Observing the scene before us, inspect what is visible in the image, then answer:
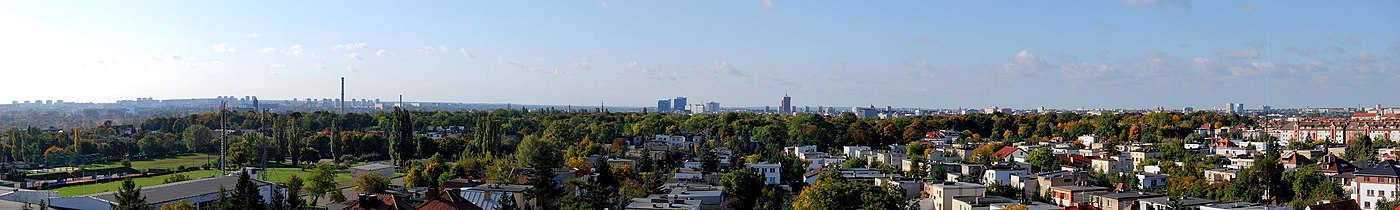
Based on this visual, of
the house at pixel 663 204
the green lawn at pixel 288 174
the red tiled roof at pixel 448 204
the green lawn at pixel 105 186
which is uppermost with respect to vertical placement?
the red tiled roof at pixel 448 204

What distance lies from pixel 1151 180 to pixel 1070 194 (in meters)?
3.61

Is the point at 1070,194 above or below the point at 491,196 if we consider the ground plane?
below

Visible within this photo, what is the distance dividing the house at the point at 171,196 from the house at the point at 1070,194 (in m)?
10.4

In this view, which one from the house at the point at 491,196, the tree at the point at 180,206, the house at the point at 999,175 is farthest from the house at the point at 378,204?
the house at the point at 999,175

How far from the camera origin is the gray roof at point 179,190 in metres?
11.7

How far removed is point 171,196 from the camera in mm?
11945

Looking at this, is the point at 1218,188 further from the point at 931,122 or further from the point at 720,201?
the point at 931,122

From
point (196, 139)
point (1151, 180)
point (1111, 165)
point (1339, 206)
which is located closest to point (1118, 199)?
point (1339, 206)

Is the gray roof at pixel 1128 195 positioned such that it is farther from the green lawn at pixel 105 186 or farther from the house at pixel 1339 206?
the green lawn at pixel 105 186

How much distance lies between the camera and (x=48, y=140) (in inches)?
1048

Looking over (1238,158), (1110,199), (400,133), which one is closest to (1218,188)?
(1110,199)

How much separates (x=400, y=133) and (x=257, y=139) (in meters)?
3.06

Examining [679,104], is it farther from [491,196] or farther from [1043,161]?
[491,196]

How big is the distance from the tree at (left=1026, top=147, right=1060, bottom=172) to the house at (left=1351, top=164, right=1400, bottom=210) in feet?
20.4
